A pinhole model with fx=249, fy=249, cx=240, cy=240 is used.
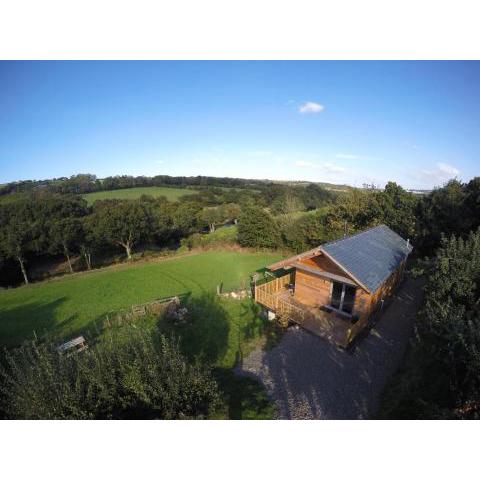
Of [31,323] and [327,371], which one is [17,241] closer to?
[31,323]

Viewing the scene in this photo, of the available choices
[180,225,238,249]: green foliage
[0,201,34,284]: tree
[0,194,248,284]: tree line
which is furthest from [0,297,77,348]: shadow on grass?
[180,225,238,249]: green foliage

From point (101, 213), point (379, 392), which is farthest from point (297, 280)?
point (101, 213)

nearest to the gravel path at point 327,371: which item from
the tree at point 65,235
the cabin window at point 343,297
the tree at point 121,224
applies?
the cabin window at point 343,297

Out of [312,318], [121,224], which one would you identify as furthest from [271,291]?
[121,224]

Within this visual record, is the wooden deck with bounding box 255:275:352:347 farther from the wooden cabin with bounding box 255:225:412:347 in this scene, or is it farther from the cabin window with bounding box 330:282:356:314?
the cabin window with bounding box 330:282:356:314

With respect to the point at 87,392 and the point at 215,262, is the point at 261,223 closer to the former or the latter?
the point at 215,262

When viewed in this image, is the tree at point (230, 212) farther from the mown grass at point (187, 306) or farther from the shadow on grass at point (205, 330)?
the shadow on grass at point (205, 330)
